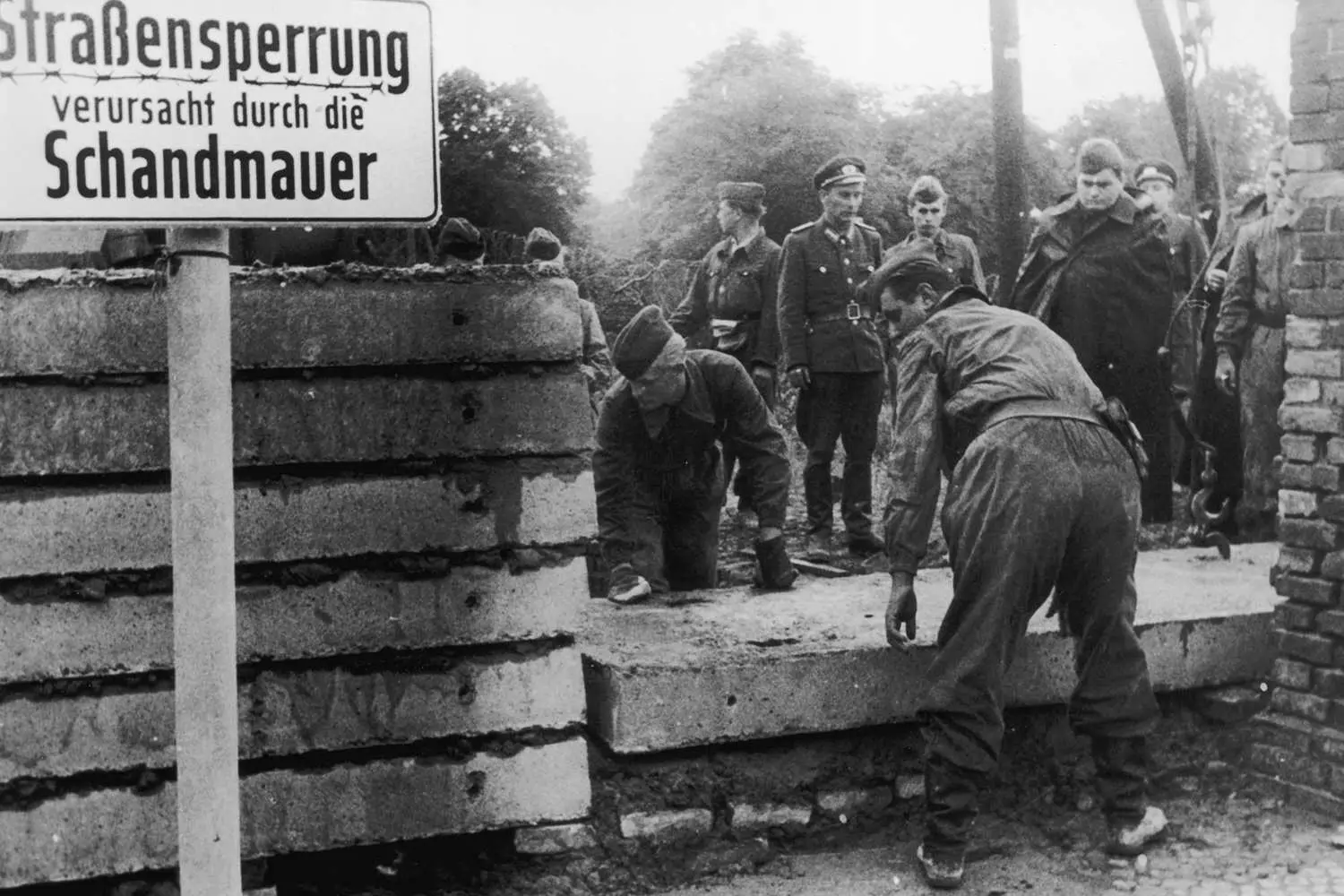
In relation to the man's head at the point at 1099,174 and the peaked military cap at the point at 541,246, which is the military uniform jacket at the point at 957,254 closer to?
the man's head at the point at 1099,174

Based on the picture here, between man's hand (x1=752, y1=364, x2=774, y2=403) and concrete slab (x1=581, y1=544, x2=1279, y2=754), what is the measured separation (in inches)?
108

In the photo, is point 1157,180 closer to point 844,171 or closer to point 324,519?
point 844,171

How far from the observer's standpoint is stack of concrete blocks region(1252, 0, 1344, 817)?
15.6ft

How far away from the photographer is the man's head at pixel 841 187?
810cm

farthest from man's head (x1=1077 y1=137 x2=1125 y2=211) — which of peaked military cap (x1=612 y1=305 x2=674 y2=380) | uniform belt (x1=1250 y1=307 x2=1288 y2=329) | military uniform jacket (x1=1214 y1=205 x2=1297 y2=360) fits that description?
peaked military cap (x1=612 y1=305 x2=674 y2=380)

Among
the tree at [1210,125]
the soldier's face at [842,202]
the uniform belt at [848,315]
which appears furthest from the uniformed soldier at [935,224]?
the tree at [1210,125]

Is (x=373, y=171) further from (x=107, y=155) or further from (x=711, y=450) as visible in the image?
(x=711, y=450)

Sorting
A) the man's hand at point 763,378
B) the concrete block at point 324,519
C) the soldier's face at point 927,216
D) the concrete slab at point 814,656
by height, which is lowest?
the concrete slab at point 814,656

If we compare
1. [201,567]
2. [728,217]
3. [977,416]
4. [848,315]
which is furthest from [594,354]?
[201,567]

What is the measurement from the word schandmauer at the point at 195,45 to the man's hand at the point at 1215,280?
6.43 meters

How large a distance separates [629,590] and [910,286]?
1701mm

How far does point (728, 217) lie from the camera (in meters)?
8.84

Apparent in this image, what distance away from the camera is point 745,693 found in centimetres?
461

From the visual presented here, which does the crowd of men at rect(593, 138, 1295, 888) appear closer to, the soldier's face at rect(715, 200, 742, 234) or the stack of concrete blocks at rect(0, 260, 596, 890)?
the soldier's face at rect(715, 200, 742, 234)
